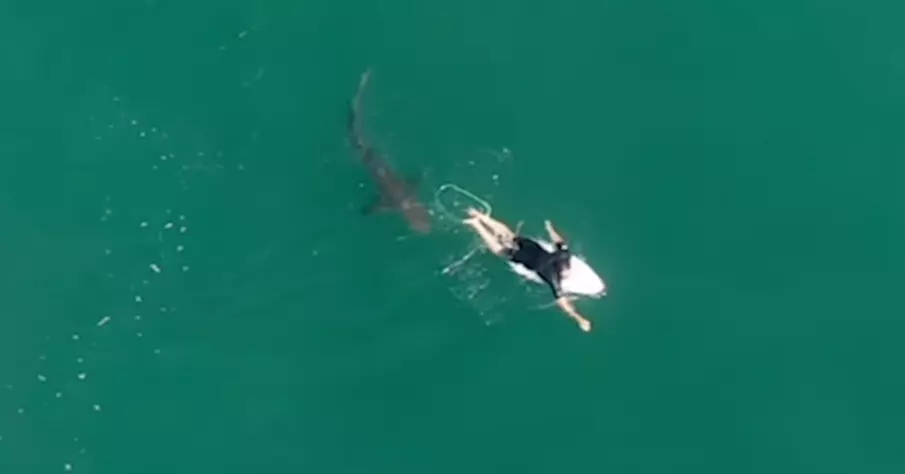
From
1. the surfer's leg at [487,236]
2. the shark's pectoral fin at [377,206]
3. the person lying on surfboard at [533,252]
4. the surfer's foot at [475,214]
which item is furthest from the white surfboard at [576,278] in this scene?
the shark's pectoral fin at [377,206]

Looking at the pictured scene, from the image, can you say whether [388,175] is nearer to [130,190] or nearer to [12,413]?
[130,190]

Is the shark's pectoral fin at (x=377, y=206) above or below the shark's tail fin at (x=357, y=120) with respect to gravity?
below

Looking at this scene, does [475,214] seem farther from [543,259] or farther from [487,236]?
[543,259]

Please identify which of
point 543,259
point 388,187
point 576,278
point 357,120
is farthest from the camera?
point 357,120

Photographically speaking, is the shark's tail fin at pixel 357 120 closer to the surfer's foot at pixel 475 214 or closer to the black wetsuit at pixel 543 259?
the surfer's foot at pixel 475 214

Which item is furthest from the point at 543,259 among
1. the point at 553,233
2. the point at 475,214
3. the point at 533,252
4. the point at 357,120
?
the point at 357,120

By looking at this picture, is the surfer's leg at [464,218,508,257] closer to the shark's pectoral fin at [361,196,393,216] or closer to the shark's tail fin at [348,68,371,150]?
the shark's pectoral fin at [361,196,393,216]

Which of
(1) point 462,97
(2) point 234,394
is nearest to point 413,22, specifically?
(1) point 462,97
